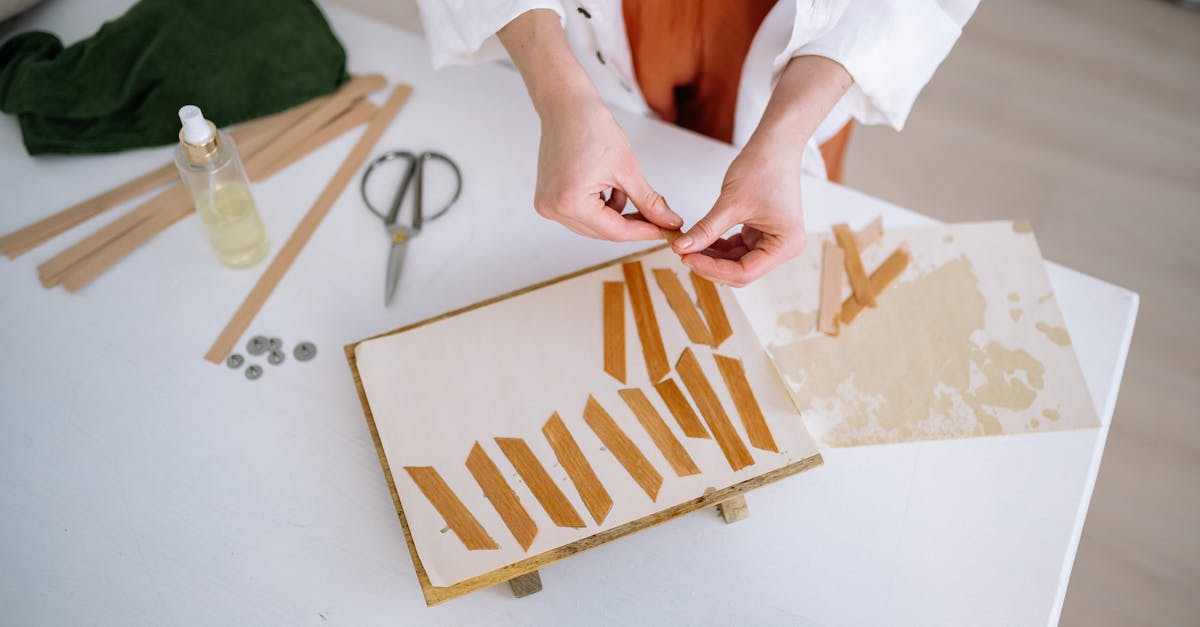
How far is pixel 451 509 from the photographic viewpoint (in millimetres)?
794

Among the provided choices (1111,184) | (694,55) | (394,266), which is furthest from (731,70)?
(1111,184)

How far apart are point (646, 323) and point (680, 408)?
0.11 meters

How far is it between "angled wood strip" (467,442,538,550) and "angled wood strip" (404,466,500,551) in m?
0.02

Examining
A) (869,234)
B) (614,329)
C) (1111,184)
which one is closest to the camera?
(614,329)

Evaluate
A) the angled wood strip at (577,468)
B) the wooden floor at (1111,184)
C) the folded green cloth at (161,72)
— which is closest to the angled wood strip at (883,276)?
the angled wood strip at (577,468)

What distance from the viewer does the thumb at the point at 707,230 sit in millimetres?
830

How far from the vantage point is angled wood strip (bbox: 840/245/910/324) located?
0.95 metres

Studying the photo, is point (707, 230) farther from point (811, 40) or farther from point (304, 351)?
point (304, 351)

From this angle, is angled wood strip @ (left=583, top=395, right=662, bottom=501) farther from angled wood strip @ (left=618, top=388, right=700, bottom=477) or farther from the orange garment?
the orange garment

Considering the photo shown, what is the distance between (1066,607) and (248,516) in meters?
1.45

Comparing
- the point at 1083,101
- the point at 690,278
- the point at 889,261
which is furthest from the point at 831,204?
the point at 1083,101

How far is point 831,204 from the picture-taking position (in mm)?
1041

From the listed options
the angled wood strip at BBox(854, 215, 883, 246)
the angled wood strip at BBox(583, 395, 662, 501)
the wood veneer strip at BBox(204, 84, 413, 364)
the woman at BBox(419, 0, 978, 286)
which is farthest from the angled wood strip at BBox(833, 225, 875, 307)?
the wood veneer strip at BBox(204, 84, 413, 364)

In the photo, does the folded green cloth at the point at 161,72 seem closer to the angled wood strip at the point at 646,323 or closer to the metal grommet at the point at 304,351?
the metal grommet at the point at 304,351
